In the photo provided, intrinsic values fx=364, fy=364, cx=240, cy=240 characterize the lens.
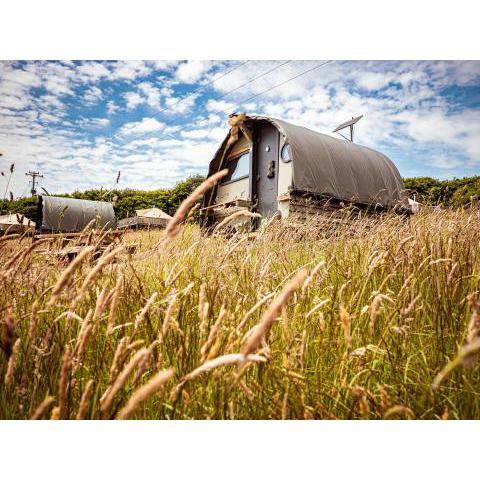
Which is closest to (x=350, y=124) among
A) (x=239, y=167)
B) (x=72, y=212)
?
(x=72, y=212)

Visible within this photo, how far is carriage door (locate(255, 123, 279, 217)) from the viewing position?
306 inches

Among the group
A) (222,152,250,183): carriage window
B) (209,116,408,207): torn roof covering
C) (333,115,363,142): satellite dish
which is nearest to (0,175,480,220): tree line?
(333,115,363,142): satellite dish

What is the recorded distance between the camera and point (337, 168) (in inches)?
300

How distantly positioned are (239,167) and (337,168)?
8.26 feet

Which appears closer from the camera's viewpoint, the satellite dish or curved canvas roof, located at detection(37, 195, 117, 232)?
the satellite dish

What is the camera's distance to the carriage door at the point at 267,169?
25.5ft

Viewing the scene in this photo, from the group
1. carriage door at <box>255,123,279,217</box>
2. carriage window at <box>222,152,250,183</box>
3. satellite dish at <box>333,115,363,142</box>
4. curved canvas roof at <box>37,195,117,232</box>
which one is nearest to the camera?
satellite dish at <box>333,115,363,142</box>

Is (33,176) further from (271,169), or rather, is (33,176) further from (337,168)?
(337,168)

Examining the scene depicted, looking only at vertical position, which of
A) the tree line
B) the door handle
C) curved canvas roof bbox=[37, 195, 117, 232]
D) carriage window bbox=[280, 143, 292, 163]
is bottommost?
curved canvas roof bbox=[37, 195, 117, 232]

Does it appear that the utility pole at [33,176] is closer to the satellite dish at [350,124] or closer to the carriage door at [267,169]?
the satellite dish at [350,124]

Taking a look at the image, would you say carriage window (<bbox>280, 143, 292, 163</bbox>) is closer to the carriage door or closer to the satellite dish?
the carriage door

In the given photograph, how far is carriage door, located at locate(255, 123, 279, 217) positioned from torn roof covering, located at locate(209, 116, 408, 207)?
1.05 feet

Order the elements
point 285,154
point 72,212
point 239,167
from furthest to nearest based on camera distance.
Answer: point 239,167, point 285,154, point 72,212
